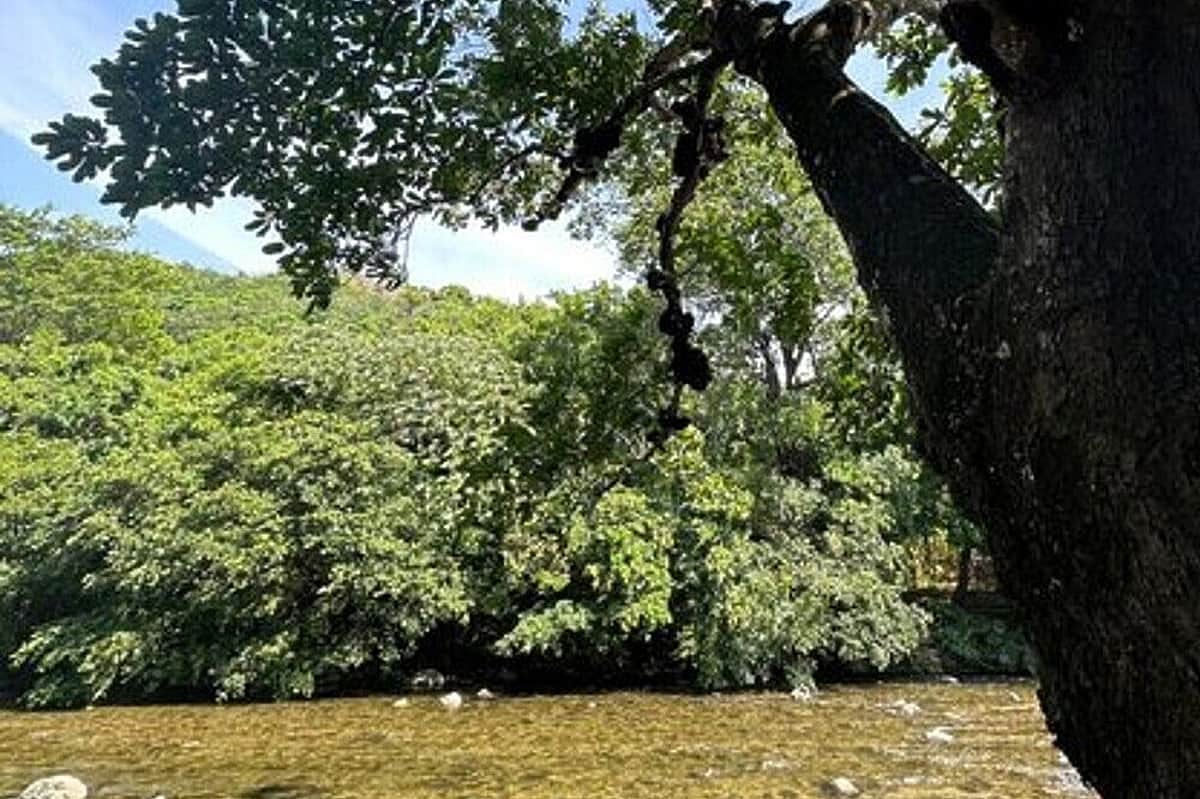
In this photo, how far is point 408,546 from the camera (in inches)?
→ 758

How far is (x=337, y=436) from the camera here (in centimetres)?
1970

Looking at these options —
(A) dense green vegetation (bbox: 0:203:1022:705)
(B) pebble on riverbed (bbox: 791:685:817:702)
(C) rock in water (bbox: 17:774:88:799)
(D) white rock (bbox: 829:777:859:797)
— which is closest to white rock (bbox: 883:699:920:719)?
(B) pebble on riverbed (bbox: 791:685:817:702)

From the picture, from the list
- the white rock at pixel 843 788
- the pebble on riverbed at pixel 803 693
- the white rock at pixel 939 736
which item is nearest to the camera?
the white rock at pixel 843 788

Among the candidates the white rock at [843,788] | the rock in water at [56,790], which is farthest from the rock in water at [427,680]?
the white rock at [843,788]

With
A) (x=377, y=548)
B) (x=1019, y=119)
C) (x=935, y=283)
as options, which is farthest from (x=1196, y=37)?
(x=377, y=548)

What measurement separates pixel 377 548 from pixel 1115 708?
1763cm

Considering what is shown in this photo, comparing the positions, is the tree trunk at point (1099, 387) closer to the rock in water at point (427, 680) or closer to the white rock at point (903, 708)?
the white rock at point (903, 708)

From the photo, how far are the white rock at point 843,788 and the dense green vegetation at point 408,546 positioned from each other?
6.83 meters

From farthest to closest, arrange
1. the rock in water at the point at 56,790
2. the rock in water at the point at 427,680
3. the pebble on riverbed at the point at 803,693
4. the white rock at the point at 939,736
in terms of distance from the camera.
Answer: the rock in water at the point at 427,680 → the pebble on riverbed at the point at 803,693 → the white rock at the point at 939,736 → the rock in water at the point at 56,790

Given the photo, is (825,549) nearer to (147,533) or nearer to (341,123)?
(147,533)

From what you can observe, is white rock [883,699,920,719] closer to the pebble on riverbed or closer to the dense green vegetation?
the pebble on riverbed

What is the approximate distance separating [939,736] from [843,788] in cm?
326

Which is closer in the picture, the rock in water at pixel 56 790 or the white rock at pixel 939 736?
the rock in water at pixel 56 790

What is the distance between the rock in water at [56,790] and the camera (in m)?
10.6
